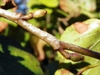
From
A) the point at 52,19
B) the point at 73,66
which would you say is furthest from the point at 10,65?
the point at 52,19

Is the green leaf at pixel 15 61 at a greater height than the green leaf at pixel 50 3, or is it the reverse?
the green leaf at pixel 50 3

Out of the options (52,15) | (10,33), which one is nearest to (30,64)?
(10,33)

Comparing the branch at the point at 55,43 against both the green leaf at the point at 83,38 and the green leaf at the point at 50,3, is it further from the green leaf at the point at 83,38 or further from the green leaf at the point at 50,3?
the green leaf at the point at 50,3

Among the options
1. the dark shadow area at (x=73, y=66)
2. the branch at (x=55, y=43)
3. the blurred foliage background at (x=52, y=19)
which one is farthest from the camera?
the blurred foliage background at (x=52, y=19)

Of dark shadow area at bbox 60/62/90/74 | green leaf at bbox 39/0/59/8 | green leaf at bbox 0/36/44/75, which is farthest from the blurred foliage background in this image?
dark shadow area at bbox 60/62/90/74

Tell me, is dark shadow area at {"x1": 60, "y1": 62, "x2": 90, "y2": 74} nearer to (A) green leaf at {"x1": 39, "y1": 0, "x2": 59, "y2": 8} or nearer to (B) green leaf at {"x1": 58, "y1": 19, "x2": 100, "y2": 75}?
(B) green leaf at {"x1": 58, "y1": 19, "x2": 100, "y2": 75}

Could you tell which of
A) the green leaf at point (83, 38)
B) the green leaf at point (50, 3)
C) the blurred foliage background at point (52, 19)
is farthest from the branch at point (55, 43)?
the green leaf at point (50, 3)

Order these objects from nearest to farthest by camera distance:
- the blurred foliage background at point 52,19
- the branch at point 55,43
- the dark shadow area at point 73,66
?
the branch at point 55,43, the dark shadow area at point 73,66, the blurred foliage background at point 52,19

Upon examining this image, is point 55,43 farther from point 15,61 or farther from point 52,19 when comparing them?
point 52,19
